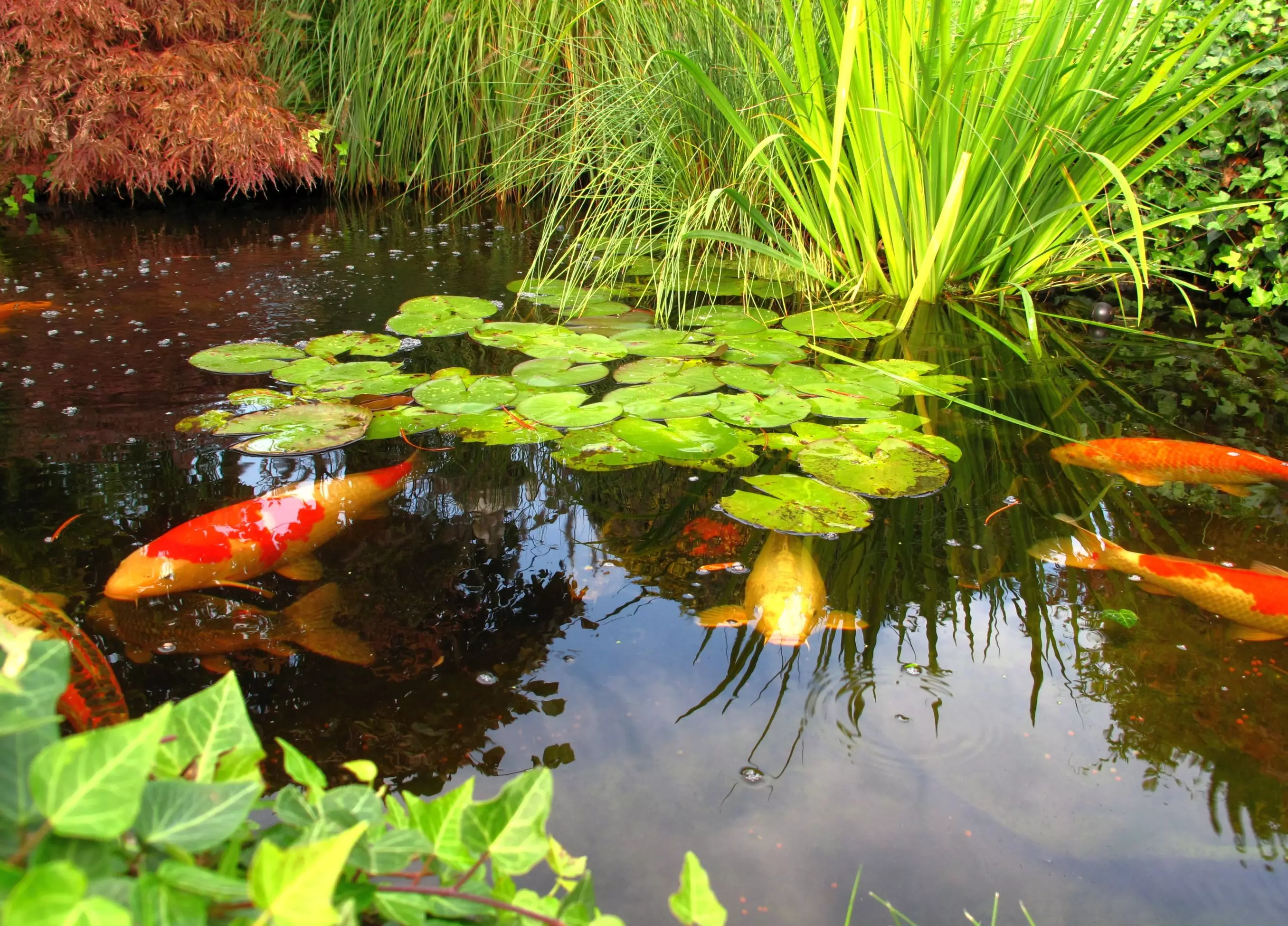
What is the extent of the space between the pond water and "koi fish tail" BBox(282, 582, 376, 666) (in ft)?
0.06

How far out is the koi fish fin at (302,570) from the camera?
4.57 feet

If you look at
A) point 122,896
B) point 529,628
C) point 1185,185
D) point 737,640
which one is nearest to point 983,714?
point 737,640

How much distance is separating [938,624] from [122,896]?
1.19 meters

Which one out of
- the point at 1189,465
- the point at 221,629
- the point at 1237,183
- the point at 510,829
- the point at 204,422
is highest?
the point at 1237,183

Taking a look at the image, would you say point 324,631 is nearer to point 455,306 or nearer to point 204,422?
point 204,422

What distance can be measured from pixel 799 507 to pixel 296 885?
130cm

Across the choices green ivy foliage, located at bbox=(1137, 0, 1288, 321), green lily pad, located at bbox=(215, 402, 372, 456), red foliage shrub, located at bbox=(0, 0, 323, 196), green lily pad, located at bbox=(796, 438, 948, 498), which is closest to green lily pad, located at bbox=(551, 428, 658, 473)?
green lily pad, located at bbox=(796, 438, 948, 498)

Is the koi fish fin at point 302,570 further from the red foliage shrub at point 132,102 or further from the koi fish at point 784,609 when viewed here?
the red foliage shrub at point 132,102

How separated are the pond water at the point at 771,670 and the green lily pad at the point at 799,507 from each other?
2 centimetres

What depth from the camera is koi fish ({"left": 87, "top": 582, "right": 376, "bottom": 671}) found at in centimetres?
123

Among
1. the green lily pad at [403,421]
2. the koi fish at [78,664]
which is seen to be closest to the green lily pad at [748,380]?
the green lily pad at [403,421]

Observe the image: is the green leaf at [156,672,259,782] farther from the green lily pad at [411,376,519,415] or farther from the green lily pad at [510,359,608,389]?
the green lily pad at [510,359,608,389]

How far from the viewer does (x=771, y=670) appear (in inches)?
48.7

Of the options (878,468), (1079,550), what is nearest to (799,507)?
(878,468)
